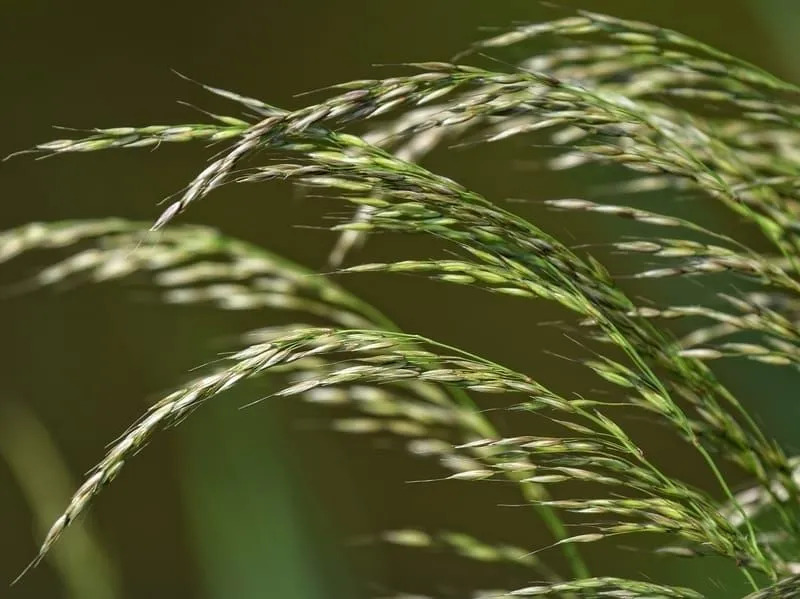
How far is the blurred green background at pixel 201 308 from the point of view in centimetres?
132

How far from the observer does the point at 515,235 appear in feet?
1.49

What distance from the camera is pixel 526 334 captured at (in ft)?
4.46

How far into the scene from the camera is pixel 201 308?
1.36 meters

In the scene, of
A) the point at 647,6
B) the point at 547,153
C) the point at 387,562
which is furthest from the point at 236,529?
the point at 647,6

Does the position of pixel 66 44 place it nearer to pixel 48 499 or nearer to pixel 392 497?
pixel 48 499

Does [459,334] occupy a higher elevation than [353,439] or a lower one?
higher

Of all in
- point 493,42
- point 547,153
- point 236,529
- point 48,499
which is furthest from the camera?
point 547,153

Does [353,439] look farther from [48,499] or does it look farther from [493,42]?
[493,42]

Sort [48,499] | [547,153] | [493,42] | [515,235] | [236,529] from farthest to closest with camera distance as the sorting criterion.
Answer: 1. [547,153]
2. [48,499]
3. [236,529]
4. [493,42]
5. [515,235]

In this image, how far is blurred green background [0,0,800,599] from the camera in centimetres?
132

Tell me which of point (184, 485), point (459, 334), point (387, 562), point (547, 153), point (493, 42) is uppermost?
point (493, 42)

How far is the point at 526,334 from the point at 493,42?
31.4 inches

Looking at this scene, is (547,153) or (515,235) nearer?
(515,235)

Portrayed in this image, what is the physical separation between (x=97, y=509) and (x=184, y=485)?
5.7 inches
